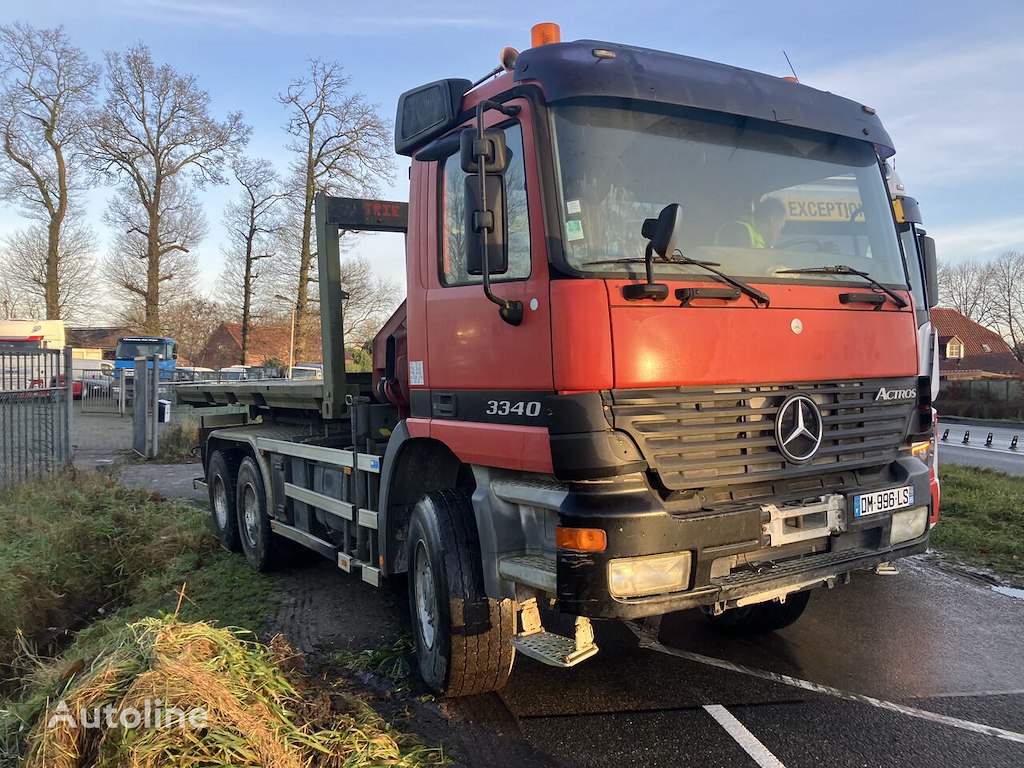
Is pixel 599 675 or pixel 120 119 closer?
pixel 599 675

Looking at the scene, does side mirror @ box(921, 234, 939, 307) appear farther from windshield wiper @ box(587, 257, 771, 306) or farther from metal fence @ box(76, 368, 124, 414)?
metal fence @ box(76, 368, 124, 414)

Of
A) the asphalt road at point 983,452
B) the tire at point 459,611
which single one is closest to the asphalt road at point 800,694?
the tire at point 459,611

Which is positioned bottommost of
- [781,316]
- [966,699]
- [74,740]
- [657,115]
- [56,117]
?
[966,699]

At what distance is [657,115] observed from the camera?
3.59 metres

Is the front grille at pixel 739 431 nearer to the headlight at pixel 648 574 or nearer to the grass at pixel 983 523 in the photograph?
the headlight at pixel 648 574

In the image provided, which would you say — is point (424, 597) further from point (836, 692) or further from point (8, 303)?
point (8, 303)

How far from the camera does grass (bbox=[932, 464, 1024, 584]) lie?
6.68 meters

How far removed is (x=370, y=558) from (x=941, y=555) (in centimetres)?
524

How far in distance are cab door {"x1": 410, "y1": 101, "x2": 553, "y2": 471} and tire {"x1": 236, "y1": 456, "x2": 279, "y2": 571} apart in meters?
2.98

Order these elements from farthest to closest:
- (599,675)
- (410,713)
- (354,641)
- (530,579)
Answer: (354,641) → (599,675) → (410,713) → (530,579)

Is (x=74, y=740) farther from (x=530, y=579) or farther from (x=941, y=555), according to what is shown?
(x=941, y=555)

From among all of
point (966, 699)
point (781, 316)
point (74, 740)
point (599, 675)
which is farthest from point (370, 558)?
point (966, 699)

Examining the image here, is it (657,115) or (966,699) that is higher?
(657,115)

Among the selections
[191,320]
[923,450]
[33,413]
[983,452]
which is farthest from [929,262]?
[191,320]
